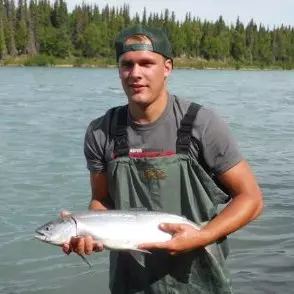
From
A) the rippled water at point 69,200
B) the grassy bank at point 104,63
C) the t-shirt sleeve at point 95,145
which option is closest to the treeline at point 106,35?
the grassy bank at point 104,63

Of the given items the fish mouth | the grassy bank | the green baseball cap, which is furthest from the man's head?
the grassy bank

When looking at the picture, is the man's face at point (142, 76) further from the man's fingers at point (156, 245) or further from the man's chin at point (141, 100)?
the man's fingers at point (156, 245)

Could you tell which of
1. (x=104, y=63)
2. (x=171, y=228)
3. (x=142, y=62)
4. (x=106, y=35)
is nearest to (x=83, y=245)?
(x=171, y=228)

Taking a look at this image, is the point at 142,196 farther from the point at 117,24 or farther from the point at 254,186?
the point at 117,24

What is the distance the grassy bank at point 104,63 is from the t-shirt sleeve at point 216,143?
98.2m

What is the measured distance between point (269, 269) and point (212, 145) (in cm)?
384

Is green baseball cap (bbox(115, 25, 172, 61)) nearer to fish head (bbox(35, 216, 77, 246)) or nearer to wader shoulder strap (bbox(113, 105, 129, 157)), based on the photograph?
wader shoulder strap (bbox(113, 105, 129, 157))

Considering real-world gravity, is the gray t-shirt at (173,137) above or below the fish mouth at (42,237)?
above

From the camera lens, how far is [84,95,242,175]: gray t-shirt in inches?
126

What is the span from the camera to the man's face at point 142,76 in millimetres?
3246

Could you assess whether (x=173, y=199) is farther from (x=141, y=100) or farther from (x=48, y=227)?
(x=48, y=227)

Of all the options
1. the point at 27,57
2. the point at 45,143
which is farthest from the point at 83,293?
the point at 27,57

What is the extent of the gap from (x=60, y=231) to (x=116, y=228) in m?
0.30

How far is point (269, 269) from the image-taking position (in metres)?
6.66
